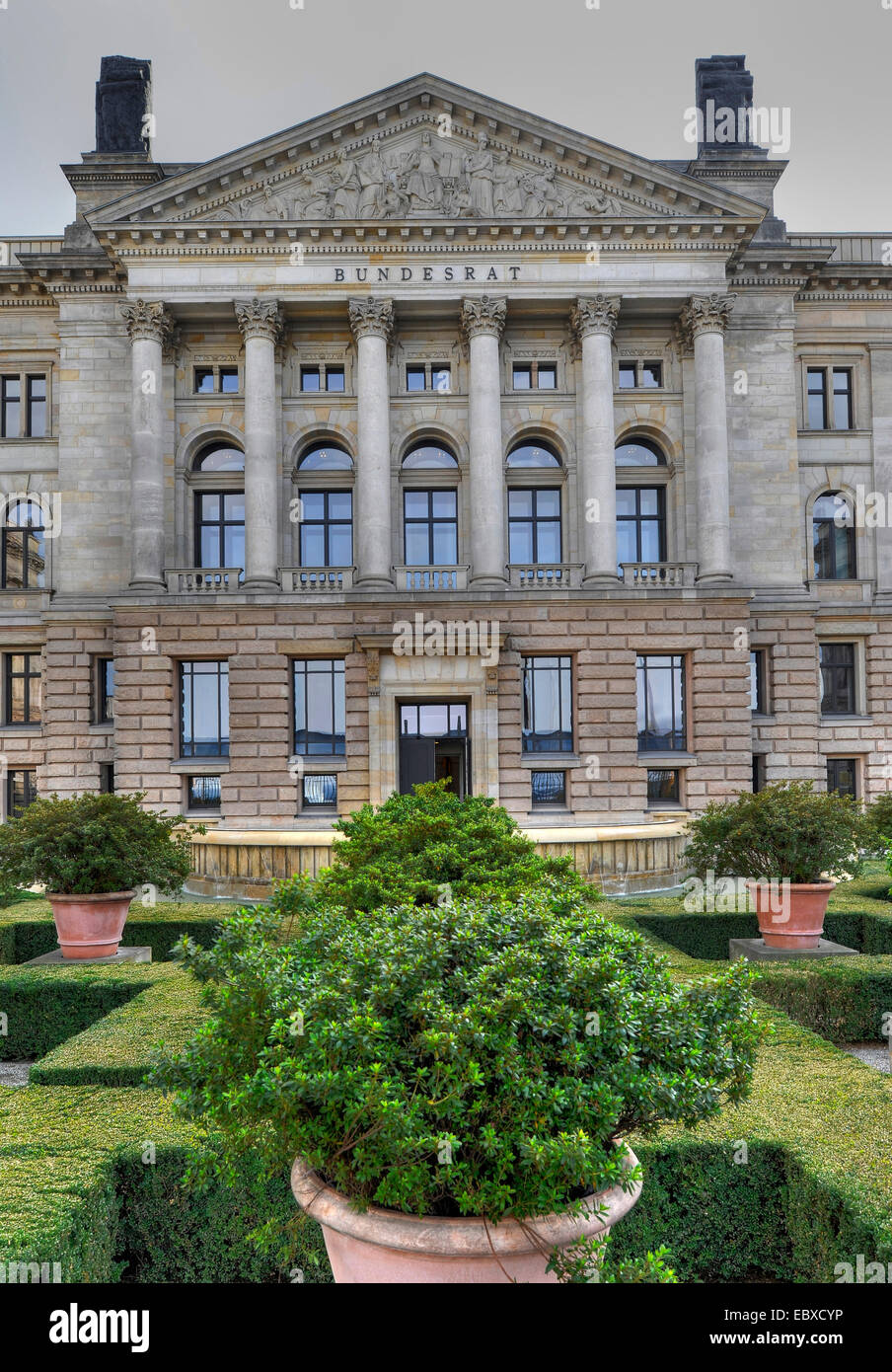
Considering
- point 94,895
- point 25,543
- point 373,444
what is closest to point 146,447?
point 25,543

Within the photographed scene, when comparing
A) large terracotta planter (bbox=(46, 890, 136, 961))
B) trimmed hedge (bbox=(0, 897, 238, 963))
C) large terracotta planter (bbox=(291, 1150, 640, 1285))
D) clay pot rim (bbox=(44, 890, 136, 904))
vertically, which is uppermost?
large terracotta planter (bbox=(291, 1150, 640, 1285))

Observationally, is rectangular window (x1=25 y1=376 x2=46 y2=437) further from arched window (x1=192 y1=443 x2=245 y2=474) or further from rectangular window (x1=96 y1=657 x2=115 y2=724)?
rectangular window (x1=96 y1=657 x2=115 y2=724)

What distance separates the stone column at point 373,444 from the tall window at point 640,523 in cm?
900

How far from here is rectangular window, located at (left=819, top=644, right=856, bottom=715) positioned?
118 feet

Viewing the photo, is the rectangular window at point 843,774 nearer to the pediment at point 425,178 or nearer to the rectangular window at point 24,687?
the pediment at point 425,178

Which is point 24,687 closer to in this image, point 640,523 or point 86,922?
point 86,922

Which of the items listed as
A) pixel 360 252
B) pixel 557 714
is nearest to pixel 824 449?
pixel 557 714

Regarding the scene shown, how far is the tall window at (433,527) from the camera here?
3384 centimetres

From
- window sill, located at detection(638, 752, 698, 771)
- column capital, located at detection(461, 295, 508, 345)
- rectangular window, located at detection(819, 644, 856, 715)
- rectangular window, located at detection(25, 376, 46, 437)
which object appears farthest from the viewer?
rectangular window, located at detection(819, 644, 856, 715)

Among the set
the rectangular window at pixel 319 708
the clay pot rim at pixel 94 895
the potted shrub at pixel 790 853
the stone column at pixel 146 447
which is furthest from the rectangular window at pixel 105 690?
the potted shrub at pixel 790 853

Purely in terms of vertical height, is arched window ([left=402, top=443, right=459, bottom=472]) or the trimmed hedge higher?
arched window ([left=402, top=443, right=459, bottom=472])

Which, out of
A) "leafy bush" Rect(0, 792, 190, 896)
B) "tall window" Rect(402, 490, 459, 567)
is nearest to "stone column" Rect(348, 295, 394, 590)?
"tall window" Rect(402, 490, 459, 567)

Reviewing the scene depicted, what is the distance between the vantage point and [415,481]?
110 ft

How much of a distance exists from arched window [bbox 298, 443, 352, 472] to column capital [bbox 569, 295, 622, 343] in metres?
9.78
